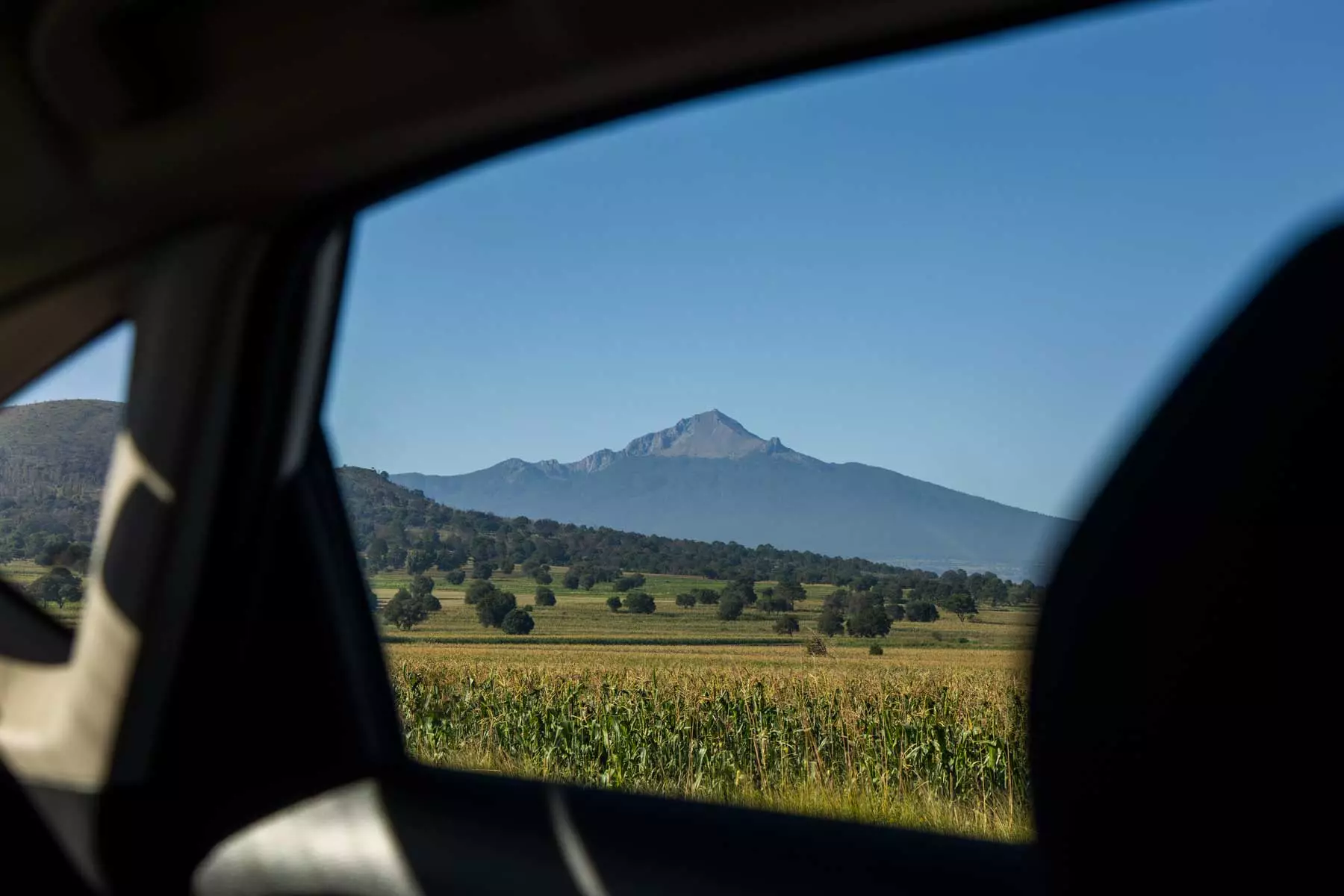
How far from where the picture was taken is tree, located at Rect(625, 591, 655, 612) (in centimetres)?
360

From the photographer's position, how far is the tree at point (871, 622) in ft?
9.20

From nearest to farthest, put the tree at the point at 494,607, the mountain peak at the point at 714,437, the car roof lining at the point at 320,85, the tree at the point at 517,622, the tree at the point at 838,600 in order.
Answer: the car roof lining at the point at 320,85, the tree at the point at 838,600, the tree at the point at 494,607, the tree at the point at 517,622, the mountain peak at the point at 714,437

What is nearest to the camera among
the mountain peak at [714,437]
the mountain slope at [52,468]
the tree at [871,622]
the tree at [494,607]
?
the mountain slope at [52,468]

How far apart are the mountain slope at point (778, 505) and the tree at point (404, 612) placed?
29 centimetres

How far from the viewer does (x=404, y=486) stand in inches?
108

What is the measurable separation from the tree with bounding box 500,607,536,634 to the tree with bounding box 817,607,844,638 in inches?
36.6

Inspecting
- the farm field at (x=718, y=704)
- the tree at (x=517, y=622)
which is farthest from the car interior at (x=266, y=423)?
the tree at (x=517, y=622)

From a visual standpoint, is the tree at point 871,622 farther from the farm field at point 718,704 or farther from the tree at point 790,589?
the tree at point 790,589

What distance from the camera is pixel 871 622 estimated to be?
9.42 feet

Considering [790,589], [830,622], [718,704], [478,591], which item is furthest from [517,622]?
[718,704]

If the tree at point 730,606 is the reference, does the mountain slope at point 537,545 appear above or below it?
above

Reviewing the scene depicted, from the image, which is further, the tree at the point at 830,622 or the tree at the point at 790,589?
the tree at the point at 790,589

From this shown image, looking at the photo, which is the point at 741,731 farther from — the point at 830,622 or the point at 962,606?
the point at 962,606

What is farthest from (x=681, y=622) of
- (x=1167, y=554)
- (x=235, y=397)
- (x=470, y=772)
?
(x=1167, y=554)
